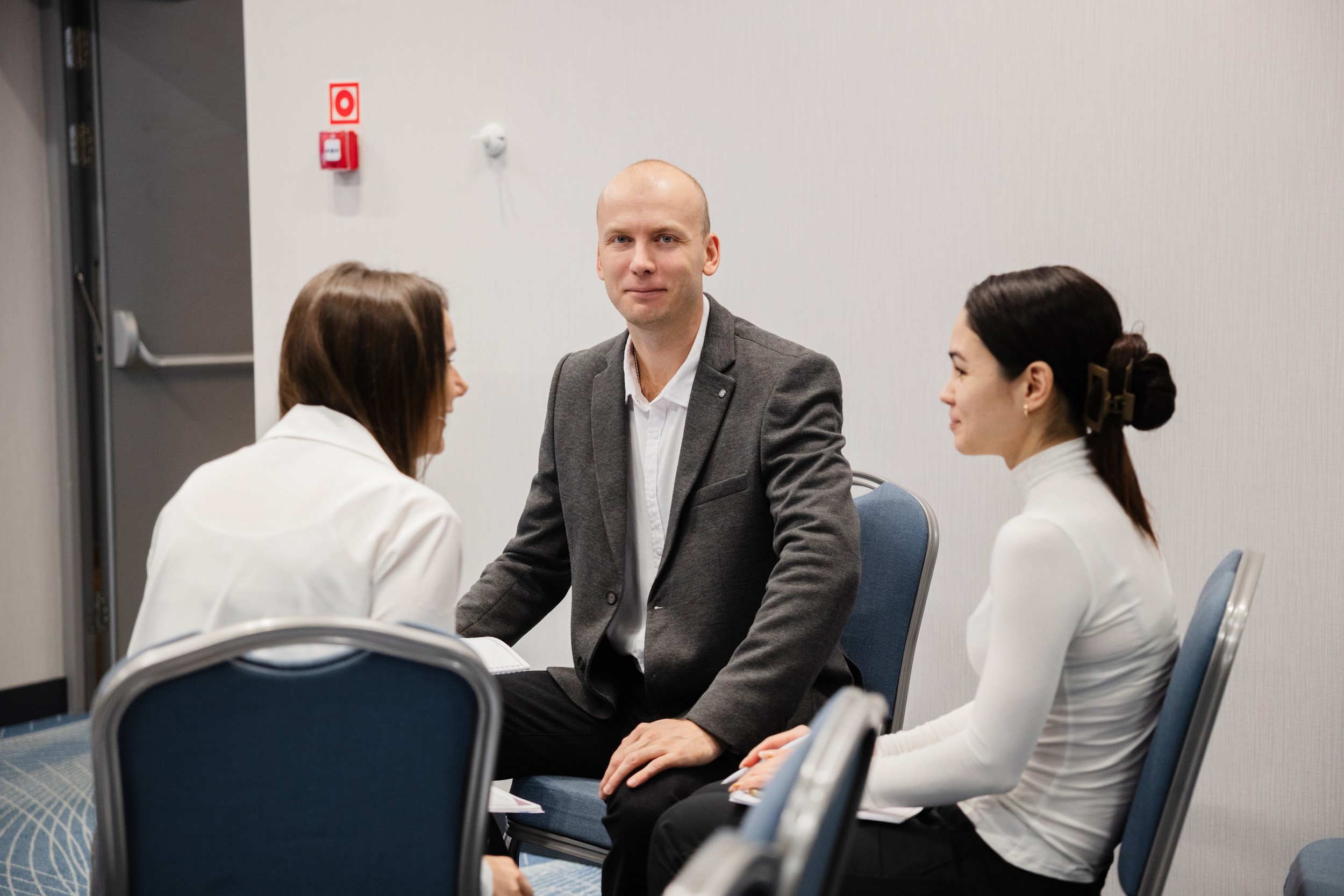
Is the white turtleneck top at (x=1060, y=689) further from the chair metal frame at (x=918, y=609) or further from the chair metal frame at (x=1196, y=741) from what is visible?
the chair metal frame at (x=918, y=609)

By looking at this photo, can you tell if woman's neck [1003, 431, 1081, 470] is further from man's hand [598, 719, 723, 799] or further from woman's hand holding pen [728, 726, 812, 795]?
man's hand [598, 719, 723, 799]

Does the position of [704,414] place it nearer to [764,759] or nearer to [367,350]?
[764,759]

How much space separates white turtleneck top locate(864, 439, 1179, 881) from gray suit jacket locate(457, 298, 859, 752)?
1.23 feet

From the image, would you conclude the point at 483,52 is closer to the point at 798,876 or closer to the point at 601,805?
the point at 601,805

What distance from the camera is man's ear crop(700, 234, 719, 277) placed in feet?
6.98

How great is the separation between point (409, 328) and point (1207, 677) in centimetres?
101

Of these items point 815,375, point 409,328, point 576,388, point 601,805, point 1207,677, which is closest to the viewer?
point 1207,677

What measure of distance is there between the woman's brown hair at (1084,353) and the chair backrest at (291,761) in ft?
2.68

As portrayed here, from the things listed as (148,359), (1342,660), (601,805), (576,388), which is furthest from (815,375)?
(148,359)

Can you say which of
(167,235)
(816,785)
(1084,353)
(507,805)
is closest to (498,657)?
(507,805)

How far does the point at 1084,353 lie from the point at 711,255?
887 millimetres

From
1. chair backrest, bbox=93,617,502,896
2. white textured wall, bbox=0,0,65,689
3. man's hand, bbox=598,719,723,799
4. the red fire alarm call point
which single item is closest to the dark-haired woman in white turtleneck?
man's hand, bbox=598,719,723,799

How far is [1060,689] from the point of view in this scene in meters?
1.36

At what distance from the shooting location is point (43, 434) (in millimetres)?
3736
